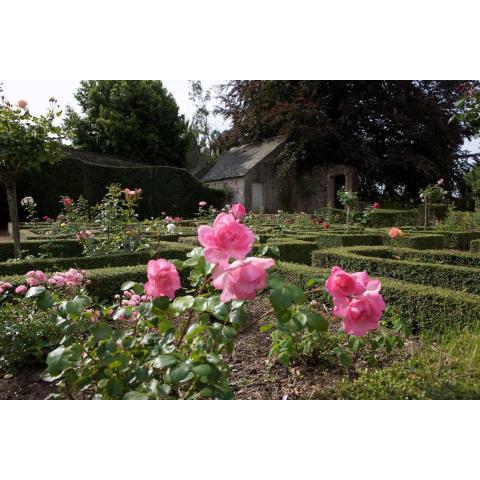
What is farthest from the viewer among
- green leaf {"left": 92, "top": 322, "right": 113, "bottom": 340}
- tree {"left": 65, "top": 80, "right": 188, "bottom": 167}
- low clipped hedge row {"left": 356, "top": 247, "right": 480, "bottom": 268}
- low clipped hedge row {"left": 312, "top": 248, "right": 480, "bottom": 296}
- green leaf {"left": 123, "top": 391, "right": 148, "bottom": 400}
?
tree {"left": 65, "top": 80, "right": 188, "bottom": 167}

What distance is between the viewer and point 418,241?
29.1ft

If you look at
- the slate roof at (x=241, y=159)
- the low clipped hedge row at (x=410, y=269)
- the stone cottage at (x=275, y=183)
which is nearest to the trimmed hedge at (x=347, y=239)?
the low clipped hedge row at (x=410, y=269)

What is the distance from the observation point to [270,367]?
3.19 m

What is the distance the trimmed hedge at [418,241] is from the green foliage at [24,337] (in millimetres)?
7300

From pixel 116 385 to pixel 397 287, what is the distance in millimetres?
3013

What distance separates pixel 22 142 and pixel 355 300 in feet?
18.4

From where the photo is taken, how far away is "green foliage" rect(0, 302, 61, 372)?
131 inches

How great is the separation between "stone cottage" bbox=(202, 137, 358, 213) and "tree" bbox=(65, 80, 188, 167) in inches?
221

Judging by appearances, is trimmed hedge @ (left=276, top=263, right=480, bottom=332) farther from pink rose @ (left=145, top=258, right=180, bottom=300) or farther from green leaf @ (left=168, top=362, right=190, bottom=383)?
green leaf @ (left=168, top=362, right=190, bottom=383)

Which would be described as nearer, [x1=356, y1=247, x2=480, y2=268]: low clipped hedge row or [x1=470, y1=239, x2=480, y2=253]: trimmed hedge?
[x1=356, y1=247, x2=480, y2=268]: low clipped hedge row

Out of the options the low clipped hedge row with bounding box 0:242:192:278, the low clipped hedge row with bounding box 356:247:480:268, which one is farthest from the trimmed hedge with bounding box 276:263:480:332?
the low clipped hedge row with bounding box 0:242:192:278

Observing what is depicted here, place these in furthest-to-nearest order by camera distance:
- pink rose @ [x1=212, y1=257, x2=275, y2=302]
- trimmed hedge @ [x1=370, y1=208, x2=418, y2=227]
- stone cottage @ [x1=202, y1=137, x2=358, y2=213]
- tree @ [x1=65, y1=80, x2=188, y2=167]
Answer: tree @ [x1=65, y1=80, x2=188, y2=167] → stone cottage @ [x1=202, y1=137, x2=358, y2=213] → trimmed hedge @ [x1=370, y1=208, x2=418, y2=227] → pink rose @ [x1=212, y1=257, x2=275, y2=302]
